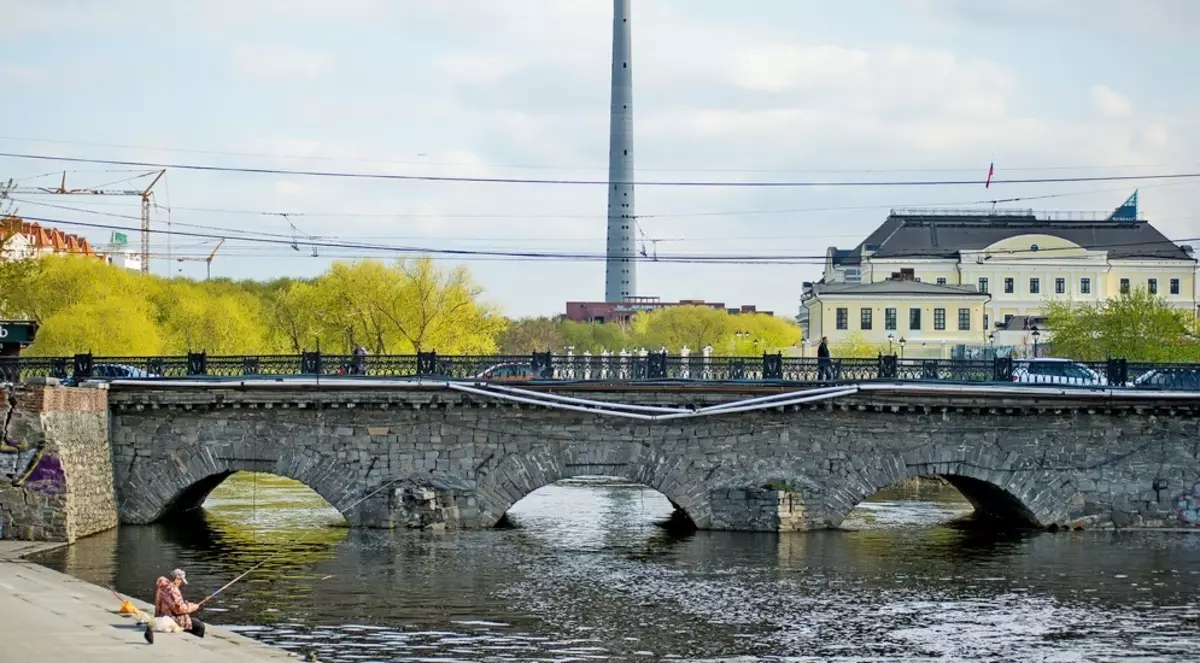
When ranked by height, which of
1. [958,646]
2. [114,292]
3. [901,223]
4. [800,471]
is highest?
[901,223]

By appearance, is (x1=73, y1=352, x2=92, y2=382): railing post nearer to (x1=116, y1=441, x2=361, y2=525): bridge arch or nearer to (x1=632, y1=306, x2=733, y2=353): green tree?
(x1=116, y1=441, x2=361, y2=525): bridge arch

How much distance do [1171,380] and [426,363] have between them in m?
20.8

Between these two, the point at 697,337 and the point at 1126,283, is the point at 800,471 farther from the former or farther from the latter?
the point at 697,337

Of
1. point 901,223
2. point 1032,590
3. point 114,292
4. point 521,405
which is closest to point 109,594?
point 521,405

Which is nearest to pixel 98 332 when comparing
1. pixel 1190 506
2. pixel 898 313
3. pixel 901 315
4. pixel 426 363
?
pixel 426 363

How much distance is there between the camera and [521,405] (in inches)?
1677

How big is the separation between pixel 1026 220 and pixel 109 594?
8904 cm

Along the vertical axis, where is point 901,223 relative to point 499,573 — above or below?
above

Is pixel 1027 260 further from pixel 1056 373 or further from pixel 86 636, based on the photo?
pixel 86 636

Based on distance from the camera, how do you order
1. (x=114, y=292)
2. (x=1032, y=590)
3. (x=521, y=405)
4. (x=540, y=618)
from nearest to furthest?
(x=540, y=618) < (x=1032, y=590) < (x=521, y=405) < (x=114, y=292)

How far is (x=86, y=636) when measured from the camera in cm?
2702

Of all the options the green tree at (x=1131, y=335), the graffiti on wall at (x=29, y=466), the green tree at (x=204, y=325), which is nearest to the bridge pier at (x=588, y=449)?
the graffiti on wall at (x=29, y=466)

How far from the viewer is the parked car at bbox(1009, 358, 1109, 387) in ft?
149

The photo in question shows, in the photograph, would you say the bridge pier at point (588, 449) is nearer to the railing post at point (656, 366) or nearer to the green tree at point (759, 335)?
the railing post at point (656, 366)
